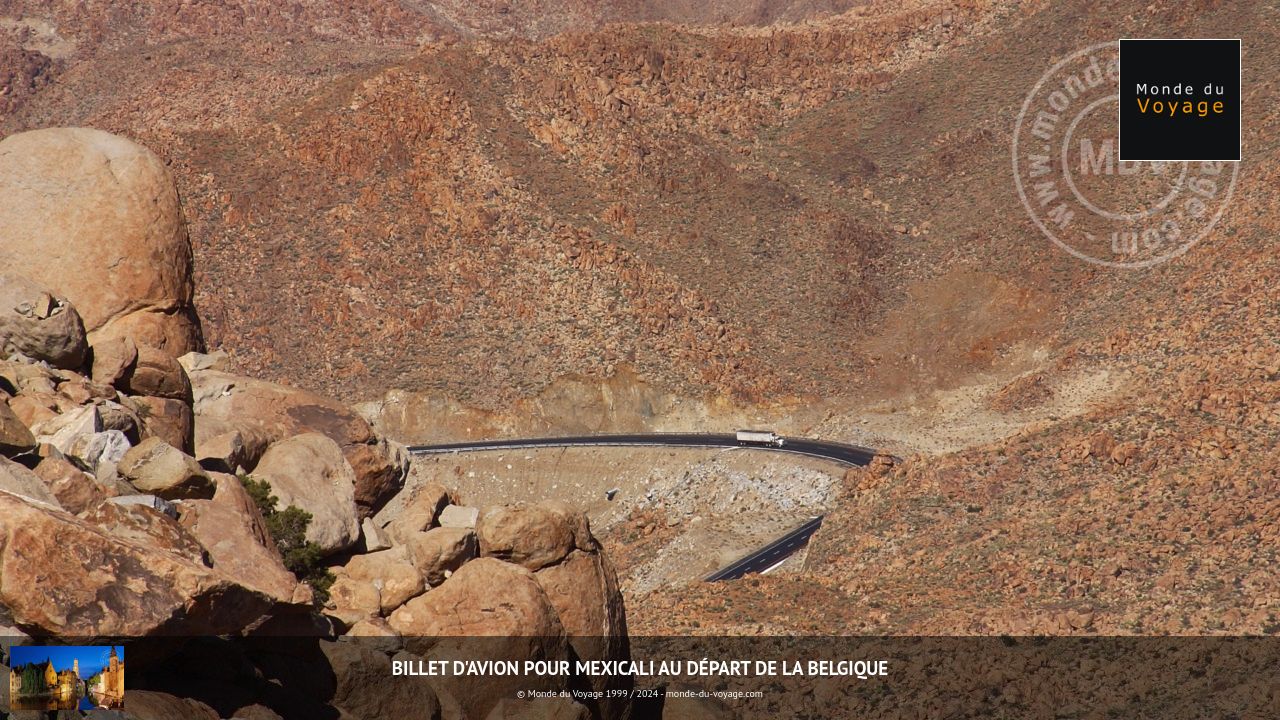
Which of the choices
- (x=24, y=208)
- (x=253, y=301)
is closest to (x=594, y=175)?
(x=253, y=301)

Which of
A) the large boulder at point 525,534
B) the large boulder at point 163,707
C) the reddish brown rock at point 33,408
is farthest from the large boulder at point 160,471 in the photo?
the large boulder at point 525,534

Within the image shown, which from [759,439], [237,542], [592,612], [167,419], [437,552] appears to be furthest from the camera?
[759,439]

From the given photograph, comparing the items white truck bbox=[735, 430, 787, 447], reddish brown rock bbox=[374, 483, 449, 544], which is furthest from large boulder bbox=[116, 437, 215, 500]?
white truck bbox=[735, 430, 787, 447]

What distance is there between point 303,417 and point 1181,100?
88152mm

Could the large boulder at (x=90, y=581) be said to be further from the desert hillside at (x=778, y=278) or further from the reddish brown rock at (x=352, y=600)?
the desert hillside at (x=778, y=278)

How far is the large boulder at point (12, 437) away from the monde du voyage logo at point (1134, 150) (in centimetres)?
8134

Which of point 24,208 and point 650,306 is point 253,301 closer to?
point 650,306

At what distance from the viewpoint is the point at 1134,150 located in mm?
99438

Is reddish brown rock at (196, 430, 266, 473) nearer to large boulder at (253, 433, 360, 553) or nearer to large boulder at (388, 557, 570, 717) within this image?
large boulder at (253, 433, 360, 553)

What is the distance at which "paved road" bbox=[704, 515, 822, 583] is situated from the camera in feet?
198

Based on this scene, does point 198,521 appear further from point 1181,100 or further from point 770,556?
point 1181,100

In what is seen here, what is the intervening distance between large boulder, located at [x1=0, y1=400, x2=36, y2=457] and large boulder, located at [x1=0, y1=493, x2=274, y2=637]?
281 centimetres

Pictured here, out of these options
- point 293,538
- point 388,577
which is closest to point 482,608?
point 388,577

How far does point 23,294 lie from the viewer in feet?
88.5
